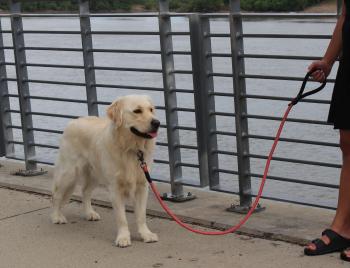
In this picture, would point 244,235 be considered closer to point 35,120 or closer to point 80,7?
point 80,7

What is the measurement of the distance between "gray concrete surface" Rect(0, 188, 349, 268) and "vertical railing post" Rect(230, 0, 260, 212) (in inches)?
29.7

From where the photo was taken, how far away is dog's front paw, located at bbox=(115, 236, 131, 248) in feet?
18.7

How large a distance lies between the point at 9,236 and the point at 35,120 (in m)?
5.57

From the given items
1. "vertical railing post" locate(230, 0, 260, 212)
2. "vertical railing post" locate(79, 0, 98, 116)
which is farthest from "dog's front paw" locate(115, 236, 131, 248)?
"vertical railing post" locate(79, 0, 98, 116)

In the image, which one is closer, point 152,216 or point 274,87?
point 152,216

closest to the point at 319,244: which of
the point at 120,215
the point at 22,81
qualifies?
the point at 120,215

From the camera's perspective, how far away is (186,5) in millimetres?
7602

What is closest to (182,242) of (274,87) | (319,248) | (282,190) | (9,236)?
(319,248)

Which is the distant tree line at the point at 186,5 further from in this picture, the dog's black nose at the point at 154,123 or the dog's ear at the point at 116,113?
the dog's black nose at the point at 154,123

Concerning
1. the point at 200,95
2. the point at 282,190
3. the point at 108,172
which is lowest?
the point at 282,190

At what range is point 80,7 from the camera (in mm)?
7391

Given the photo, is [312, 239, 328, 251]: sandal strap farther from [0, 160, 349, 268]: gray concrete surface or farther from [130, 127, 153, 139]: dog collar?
[130, 127, 153, 139]: dog collar

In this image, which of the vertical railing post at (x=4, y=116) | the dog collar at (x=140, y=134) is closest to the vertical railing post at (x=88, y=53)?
the vertical railing post at (x=4, y=116)

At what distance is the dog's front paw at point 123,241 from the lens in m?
5.70
